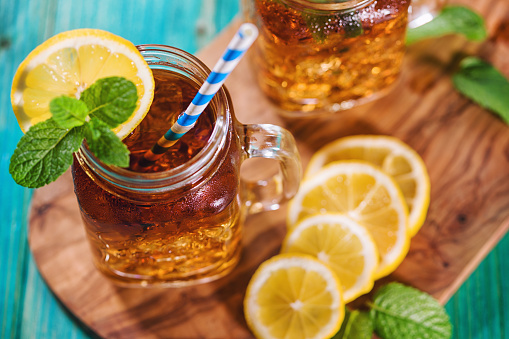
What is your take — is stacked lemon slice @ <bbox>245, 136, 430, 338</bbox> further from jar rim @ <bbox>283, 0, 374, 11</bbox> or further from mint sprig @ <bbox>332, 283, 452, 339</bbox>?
jar rim @ <bbox>283, 0, 374, 11</bbox>

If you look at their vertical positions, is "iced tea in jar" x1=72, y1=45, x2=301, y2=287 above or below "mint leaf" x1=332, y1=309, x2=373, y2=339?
above

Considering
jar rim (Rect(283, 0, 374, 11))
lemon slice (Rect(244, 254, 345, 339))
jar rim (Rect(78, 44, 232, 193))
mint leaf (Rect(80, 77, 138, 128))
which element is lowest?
lemon slice (Rect(244, 254, 345, 339))

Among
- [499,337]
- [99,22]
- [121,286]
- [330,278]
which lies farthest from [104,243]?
[499,337]

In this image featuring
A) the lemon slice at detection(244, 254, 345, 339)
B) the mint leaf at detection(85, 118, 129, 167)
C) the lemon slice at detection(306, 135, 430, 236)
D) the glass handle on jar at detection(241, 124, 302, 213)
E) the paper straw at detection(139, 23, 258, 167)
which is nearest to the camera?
the paper straw at detection(139, 23, 258, 167)

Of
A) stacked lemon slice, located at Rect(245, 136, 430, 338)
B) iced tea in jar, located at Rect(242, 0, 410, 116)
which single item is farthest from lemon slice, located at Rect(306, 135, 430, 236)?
iced tea in jar, located at Rect(242, 0, 410, 116)

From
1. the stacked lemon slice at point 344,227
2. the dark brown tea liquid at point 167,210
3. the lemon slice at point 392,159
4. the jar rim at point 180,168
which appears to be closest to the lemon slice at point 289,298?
the stacked lemon slice at point 344,227

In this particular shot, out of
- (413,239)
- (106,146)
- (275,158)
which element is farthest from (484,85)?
(106,146)

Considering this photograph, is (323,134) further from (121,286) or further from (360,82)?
(121,286)
